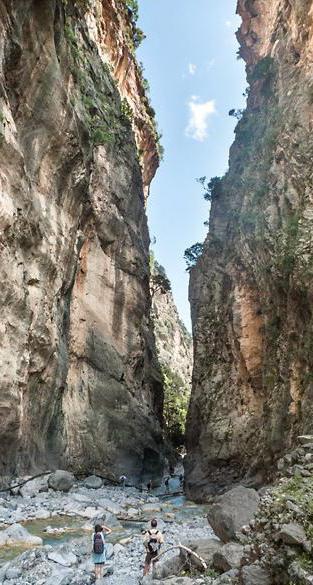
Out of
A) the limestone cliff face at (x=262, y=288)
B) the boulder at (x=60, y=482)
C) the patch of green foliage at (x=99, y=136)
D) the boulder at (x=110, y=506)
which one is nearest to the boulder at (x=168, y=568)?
the limestone cliff face at (x=262, y=288)

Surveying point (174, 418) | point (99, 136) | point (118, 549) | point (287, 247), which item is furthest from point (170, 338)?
point (118, 549)

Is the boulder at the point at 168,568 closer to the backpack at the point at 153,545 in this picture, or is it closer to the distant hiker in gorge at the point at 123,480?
the backpack at the point at 153,545

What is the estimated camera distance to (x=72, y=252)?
80.6 ft

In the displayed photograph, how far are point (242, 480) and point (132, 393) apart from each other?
40.7ft

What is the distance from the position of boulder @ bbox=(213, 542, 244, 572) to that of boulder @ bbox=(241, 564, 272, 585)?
2.82ft

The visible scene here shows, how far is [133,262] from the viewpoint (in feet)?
116

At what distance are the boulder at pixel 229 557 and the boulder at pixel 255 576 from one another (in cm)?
86

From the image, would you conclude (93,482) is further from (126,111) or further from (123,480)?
(126,111)

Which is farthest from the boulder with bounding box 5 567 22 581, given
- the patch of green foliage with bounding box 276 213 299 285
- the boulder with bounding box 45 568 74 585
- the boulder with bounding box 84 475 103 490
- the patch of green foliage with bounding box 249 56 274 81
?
the patch of green foliage with bounding box 249 56 274 81

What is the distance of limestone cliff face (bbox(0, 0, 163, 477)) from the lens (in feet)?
56.3

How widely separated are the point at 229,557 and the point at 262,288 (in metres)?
17.5

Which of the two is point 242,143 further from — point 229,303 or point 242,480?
point 242,480

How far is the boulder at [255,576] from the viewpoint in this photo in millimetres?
6012

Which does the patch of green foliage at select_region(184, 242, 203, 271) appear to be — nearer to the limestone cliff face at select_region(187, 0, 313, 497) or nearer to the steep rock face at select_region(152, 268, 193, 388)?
the limestone cliff face at select_region(187, 0, 313, 497)
